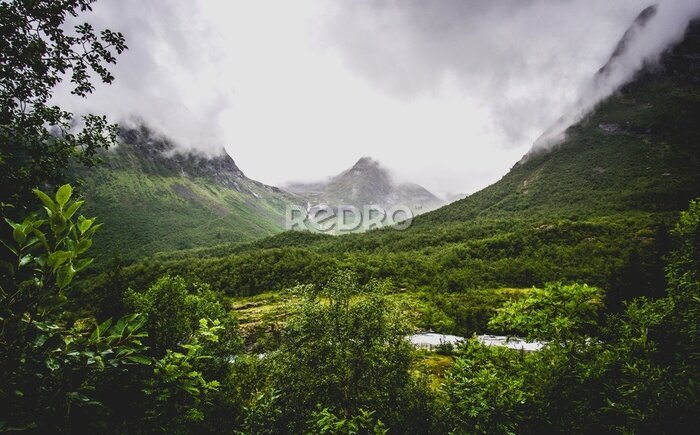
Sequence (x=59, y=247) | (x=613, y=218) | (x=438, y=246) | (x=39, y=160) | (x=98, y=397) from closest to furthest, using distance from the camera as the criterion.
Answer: (x=59, y=247) → (x=98, y=397) → (x=39, y=160) → (x=613, y=218) → (x=438, y=246)

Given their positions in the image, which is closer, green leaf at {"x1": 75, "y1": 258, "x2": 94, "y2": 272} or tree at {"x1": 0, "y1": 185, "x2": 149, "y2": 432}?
tree at {"x1": 0, "y1": 185, "x2": 149, "y2": 432}

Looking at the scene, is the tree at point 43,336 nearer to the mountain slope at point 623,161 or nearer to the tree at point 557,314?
the tree at point 557,314

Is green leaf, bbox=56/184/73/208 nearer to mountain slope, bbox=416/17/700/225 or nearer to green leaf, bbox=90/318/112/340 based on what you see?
green leaf, bbox=90/318/112/340

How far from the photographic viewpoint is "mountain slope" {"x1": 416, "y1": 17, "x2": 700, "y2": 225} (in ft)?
289

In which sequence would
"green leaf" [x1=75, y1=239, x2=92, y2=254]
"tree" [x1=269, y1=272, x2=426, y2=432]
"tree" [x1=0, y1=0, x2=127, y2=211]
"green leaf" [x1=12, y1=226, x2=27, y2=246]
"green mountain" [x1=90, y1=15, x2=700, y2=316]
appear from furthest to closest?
"green mountain" [x1=90, y1=15, x2=700, y2=316]
"tree" [x1=269, y1=272, x2=426, y2=432]
"tree" [x1=0, y1=0, x2=127, y2=211]
"green leaf" [x1=75, y1=239, x2=92, y2=254]
"green leaf" [x1=12, y1=226, x2=27, y2=246]

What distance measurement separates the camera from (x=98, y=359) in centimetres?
206

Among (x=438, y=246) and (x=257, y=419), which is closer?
(x=257, y=419)

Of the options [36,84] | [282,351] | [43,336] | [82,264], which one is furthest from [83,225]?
[282,351]

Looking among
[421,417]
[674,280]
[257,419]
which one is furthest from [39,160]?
[674,280]

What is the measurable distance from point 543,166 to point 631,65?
8816 cm

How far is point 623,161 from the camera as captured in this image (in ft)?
359

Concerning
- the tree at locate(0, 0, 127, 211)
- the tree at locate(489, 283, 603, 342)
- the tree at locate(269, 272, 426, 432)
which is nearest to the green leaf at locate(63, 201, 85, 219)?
the tree at locate(0, 0, 127, 211)

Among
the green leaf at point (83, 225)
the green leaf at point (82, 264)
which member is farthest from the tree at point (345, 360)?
the green leaf at point (83, 225)

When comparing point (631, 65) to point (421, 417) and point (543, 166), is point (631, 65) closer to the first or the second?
point (543, 166)
